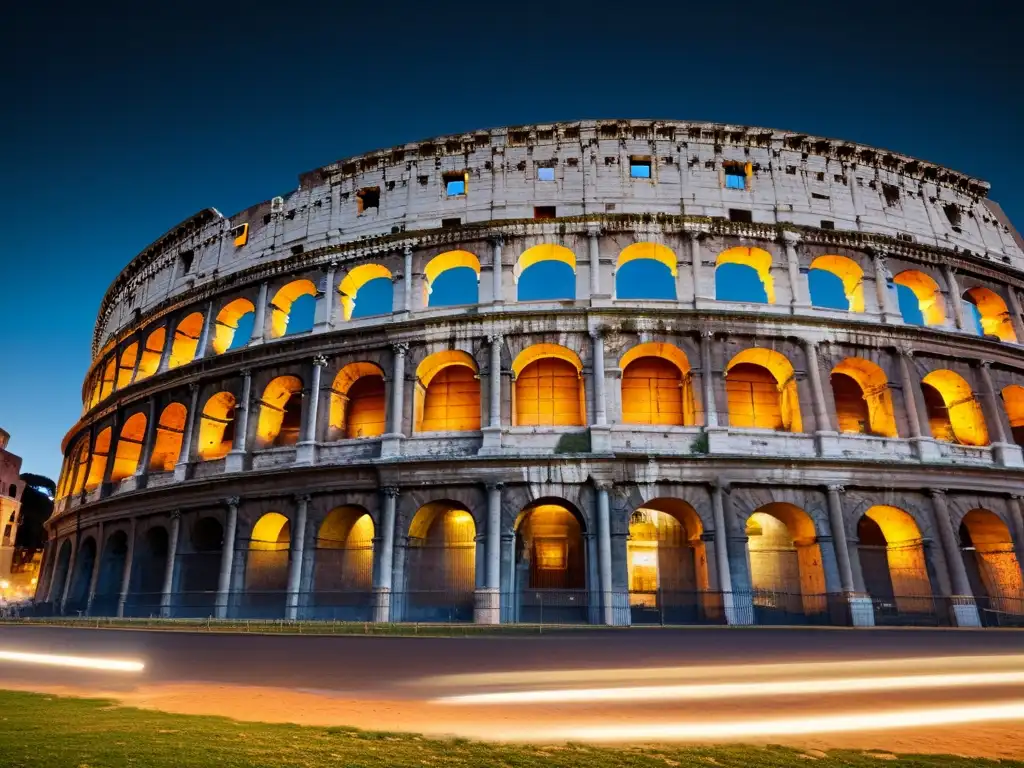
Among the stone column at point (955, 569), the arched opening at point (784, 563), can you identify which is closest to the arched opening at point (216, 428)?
the arched opening at point (784, 563)

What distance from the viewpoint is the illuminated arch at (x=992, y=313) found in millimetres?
22625

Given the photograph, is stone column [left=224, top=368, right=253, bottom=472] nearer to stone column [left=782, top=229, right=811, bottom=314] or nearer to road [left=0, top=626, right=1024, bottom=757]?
road [left=0, top=626, right=1024, bottom=757]

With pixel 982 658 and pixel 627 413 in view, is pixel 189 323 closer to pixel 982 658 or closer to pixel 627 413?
pixel 627 413

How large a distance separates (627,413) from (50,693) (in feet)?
50.2

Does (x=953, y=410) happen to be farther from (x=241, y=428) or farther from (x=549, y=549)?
(x=241, y=428)

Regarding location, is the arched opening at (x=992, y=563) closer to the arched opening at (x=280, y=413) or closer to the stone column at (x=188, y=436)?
the arched opening at (x=280, y=413)

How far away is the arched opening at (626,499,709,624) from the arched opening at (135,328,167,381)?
19584 millimetres

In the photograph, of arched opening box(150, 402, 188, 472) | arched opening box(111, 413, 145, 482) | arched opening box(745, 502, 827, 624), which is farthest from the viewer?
arched opening box(111, 413, 145, 482)

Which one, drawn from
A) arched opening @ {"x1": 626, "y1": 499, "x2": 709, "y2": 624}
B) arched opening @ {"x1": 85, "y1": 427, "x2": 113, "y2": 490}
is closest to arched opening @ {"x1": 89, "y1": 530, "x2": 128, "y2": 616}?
arched opening @ {"x1": 85, "y1": 427, "x2": 113, "y2": 490}

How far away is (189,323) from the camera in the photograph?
25.7 metres

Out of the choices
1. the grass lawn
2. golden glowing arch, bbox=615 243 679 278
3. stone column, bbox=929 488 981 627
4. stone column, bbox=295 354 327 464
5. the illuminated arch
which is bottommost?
the grass lawn

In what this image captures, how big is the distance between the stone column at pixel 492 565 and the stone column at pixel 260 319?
33.1ft

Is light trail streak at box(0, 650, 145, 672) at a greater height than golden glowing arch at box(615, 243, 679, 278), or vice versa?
golden glowing arch at box(615, 243, 679, 278)

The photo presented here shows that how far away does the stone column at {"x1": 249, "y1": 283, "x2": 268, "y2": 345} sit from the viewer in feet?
73.9
